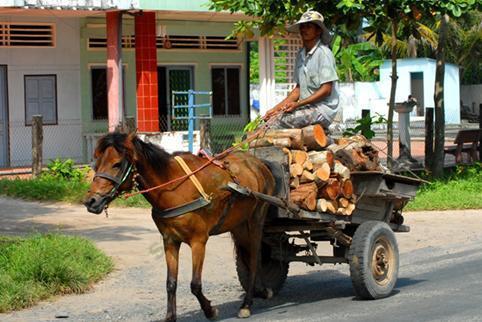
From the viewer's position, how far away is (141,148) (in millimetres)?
8469

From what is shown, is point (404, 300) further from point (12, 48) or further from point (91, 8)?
point (12, 48)

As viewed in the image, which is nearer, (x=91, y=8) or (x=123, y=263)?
(x=123, y=263)

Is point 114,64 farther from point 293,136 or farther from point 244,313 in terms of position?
point 244,313

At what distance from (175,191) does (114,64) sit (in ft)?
44.6

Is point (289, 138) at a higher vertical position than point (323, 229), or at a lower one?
higher

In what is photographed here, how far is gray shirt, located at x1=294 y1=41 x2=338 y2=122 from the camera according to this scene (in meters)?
9.76

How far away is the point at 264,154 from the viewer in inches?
375

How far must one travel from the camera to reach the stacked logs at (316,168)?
30.6 feet

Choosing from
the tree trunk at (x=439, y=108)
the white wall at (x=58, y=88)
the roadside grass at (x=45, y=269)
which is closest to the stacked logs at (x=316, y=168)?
the roadside grass at (x=45, y=269)

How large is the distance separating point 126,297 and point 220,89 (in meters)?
17.1

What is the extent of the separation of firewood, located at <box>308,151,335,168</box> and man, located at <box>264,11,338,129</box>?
42 cm

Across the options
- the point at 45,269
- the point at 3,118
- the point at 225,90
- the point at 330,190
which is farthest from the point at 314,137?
the point at 225,90

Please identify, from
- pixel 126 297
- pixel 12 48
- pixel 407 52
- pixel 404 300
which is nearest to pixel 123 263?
pixel 126 297

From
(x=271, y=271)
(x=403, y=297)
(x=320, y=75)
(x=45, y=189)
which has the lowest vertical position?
(x=403, y=297)
